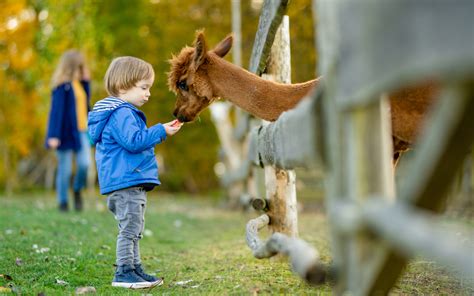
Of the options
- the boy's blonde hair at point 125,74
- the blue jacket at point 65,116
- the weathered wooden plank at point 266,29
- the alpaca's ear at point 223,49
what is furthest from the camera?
the blue jacket at point 65,116

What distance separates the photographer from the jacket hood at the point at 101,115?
4.62 metres

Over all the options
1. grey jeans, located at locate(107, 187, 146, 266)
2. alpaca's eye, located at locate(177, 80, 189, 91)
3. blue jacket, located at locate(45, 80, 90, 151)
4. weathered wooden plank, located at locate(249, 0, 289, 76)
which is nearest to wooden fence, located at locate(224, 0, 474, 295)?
weathered wooden plank, located at locate(249, 0, 289, 76)

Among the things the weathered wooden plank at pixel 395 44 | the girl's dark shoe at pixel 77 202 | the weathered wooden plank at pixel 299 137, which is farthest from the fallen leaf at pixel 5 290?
the girl's dark shoe at pixel 77 202

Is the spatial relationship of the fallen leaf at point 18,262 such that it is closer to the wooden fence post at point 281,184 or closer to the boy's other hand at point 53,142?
the wooden fence post at point 281,184

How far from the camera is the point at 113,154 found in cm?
455

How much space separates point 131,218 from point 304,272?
199 centimetres

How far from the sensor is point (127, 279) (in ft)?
14.8

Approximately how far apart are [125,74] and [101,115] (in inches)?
13.5

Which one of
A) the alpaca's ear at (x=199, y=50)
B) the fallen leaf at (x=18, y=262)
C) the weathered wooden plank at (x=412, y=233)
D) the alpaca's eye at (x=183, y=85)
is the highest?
the alpaca's ear at (x=199, y=50)

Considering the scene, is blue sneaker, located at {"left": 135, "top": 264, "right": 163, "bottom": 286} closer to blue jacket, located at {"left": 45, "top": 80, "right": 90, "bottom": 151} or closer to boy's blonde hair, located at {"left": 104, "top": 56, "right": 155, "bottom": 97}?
boy's blonde hair, located at {"left": 104, "top": 56, "right": 155, "bottom": 97}

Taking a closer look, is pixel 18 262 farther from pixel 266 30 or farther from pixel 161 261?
pixel 266 30

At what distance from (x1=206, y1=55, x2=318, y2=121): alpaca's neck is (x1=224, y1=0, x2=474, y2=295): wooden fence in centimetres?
151

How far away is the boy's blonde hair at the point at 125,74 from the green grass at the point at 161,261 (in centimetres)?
132

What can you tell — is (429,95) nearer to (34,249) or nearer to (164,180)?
(34,249)
